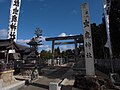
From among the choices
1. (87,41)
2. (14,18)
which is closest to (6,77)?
(14,18)

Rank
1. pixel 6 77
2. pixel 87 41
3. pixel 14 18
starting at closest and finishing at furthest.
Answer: pixel 87 41 → pixel 6 77 → pixel 14 18

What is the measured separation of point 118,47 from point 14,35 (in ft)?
37.4

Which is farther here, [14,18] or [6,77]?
[14,18]

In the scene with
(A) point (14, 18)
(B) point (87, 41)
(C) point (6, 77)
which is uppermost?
(A) point (14, 18)

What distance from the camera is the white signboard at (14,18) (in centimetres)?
1509

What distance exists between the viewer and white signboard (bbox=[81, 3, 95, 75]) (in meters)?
11.1

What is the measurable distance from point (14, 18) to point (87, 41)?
24.8 ft

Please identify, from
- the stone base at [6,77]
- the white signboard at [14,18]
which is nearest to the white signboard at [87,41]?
the stone base at [6,77]

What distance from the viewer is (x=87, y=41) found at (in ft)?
37.9

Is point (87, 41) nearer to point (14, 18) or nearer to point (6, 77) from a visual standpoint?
point (6, 77)

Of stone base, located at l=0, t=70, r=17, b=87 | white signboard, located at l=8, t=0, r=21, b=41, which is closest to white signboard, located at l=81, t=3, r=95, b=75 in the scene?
stone base, located at l=0, t=70, r=17, b=87

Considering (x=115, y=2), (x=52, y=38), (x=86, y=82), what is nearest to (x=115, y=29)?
(x=115, y=2)

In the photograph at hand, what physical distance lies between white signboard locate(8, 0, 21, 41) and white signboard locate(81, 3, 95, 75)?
6694 mm

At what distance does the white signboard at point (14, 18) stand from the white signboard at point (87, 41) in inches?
264
